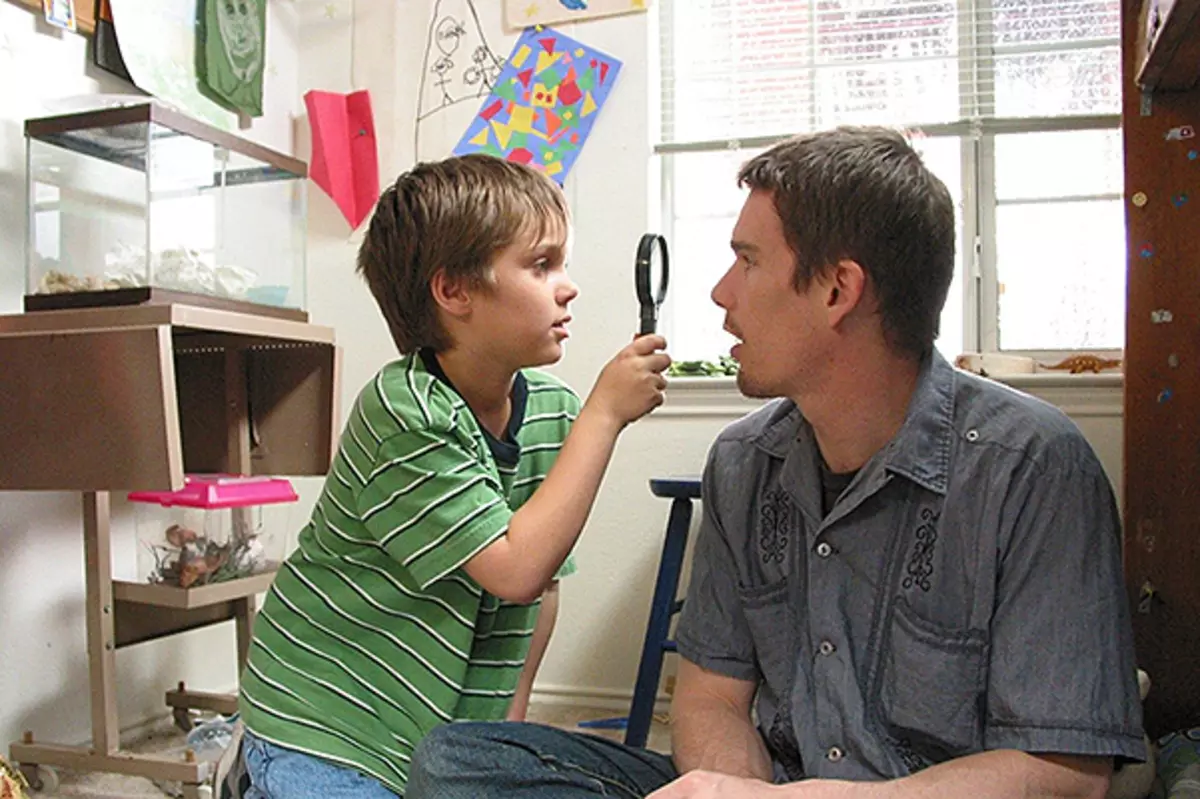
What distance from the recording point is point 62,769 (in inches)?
77.1

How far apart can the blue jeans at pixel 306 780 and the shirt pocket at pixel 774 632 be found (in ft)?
1.34

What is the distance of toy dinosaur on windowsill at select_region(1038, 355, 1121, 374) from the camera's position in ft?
7.48

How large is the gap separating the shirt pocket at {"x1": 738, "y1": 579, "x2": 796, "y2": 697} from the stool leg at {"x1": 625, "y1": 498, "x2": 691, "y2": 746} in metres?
0.88

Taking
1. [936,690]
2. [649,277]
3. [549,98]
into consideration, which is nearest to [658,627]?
[649,277]

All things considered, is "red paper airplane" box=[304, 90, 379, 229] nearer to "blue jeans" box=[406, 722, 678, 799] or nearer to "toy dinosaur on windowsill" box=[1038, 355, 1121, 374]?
"toy dinosaur on windowsill" box=[1038, 355, 1121, 374]

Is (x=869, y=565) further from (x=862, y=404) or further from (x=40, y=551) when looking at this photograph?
(x=40, y=551)

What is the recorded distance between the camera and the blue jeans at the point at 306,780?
43.6 inches

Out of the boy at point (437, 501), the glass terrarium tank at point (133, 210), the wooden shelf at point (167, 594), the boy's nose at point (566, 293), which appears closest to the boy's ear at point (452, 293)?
the boy at point (437, 501)

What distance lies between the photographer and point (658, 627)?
1.95 meters

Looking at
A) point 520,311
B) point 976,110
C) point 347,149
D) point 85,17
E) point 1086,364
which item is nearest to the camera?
point 520,311

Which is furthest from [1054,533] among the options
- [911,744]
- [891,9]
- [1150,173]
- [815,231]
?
[891,9]

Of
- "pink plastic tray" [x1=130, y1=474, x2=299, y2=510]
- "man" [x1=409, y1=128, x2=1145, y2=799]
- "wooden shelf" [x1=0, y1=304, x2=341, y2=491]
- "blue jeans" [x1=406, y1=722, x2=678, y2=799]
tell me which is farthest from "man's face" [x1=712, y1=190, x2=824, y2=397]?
"pink plastic tray" [x1=130, y1=474, x2=299, y2=510]

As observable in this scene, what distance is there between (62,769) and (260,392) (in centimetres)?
77

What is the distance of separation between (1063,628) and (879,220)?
395 mm
